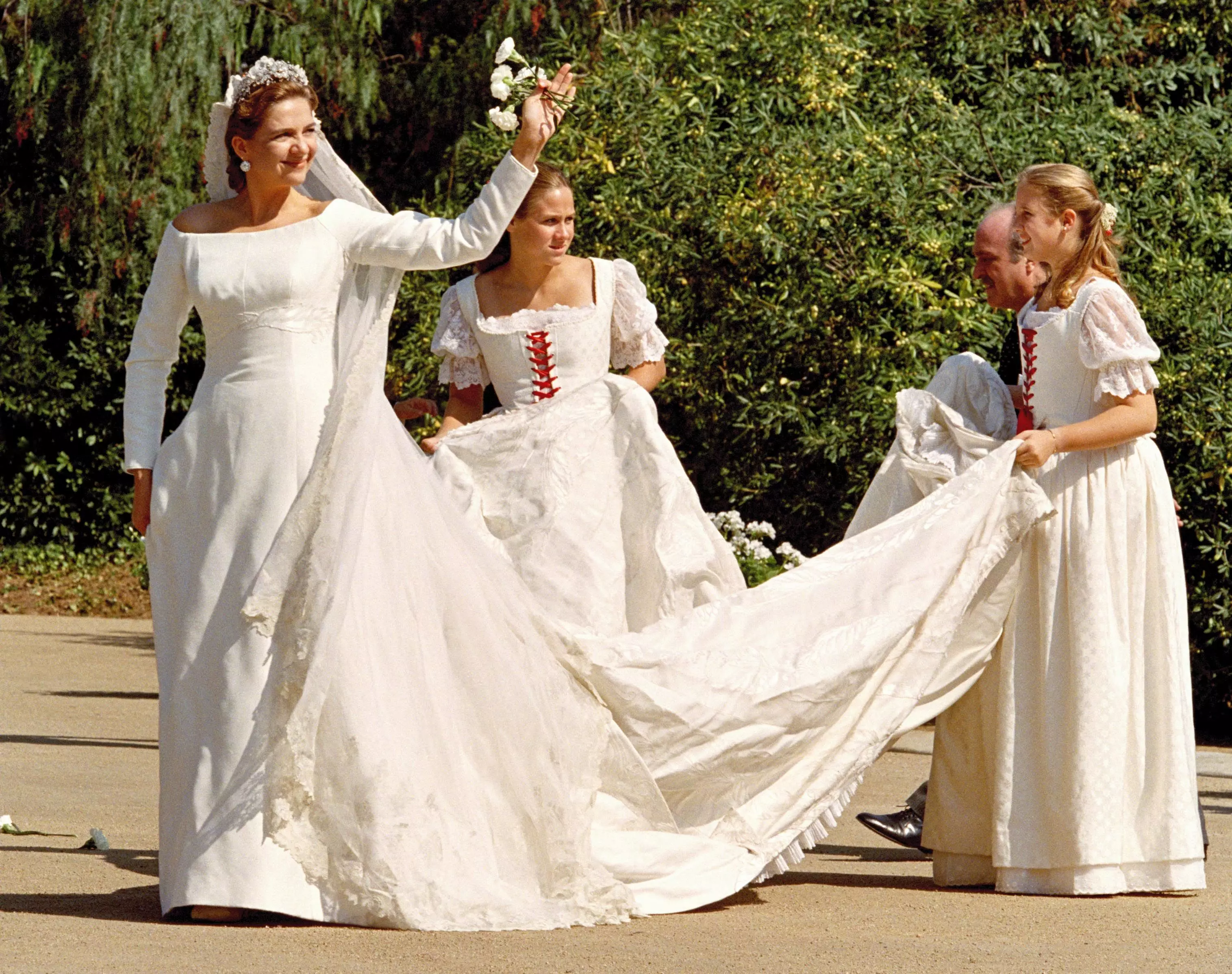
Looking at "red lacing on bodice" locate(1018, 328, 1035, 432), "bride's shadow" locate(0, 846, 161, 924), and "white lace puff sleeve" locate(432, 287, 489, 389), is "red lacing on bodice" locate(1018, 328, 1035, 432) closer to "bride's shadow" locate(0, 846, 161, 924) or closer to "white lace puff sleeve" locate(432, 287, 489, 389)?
"white lace puff sleeve" locate(432, 287, 489, 389)

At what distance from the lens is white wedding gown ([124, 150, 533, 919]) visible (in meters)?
4.89

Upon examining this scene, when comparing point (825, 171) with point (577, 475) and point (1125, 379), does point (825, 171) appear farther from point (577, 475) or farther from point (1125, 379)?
point (1125, 379)

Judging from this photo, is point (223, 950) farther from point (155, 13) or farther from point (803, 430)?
point (155, 13)

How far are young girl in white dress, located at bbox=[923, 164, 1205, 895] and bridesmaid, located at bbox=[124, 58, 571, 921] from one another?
1.72 m

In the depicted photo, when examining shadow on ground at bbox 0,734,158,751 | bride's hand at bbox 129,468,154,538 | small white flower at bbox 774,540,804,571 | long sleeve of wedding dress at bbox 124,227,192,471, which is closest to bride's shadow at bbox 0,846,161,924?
bride's hand at bbox 129,468,154,538

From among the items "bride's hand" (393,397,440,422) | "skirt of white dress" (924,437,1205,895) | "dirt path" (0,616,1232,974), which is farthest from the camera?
"bride's hand" (393,397,440,422)

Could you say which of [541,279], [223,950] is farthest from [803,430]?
Answer: [223,950]

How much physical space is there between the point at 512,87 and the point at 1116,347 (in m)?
1.84

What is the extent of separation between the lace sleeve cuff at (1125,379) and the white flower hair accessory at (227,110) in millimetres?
2361

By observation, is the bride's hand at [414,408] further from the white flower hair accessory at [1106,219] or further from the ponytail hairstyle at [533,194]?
the white flower hair accessory at [1106,219]

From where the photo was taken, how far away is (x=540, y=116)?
491 cm

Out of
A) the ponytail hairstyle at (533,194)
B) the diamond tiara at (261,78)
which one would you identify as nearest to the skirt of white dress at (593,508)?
the ponytail hairstyle at (533,194)

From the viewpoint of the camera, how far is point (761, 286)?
431 inches

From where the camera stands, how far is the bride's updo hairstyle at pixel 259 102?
5.10m
